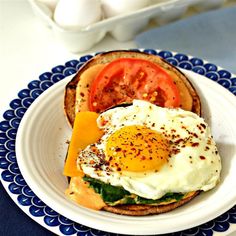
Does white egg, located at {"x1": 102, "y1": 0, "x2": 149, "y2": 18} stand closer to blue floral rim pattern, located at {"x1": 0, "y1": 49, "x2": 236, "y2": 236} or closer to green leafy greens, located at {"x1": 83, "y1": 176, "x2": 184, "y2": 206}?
blue floral rim pattern, located at {"x1": 0, "y1": 49, "x2": 236, "y2": 236}

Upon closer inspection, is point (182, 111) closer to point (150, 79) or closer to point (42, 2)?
point (150, 79)

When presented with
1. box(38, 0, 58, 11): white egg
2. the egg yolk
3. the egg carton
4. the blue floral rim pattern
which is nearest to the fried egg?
the egg yolk

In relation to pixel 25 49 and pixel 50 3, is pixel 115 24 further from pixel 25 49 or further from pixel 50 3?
pixel 25 49

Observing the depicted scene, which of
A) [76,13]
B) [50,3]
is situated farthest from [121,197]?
[50,3]

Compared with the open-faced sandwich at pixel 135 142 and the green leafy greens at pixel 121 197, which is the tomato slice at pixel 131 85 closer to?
the open-faced sandwich at pixel 135 142

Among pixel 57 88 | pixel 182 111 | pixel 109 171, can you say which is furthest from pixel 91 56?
pixel 109 171

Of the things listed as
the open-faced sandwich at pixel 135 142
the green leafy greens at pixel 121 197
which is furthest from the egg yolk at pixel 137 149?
the green leafy greens at pixel 121 197
